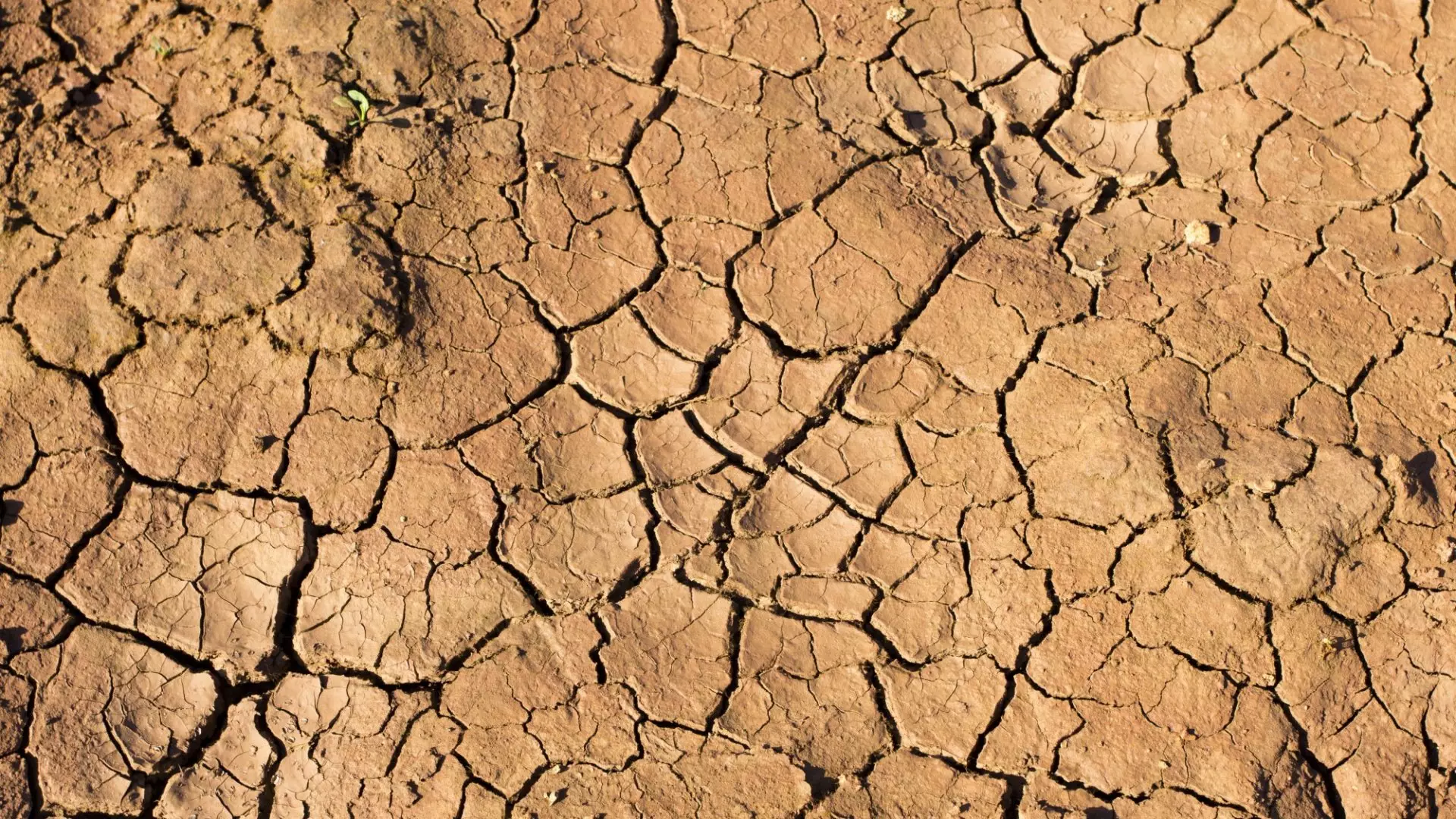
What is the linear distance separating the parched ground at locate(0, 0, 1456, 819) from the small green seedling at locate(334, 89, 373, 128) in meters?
0.04

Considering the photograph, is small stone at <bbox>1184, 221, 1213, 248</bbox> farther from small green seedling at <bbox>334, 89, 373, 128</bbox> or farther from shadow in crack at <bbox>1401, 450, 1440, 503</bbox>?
small green seedling at <bbox>334, 89, 373, 128</bbox>

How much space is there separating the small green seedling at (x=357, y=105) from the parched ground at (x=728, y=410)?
0.04 metres

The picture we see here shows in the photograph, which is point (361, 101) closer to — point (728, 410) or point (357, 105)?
point (357, 105)

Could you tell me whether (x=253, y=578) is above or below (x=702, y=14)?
below

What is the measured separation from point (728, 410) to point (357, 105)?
4.94ft

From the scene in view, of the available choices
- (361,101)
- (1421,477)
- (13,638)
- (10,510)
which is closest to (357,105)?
(361,101)

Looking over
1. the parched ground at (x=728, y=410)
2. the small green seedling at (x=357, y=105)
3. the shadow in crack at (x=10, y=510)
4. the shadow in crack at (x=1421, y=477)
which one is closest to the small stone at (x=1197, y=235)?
the parched ground at (x=728, y=410)

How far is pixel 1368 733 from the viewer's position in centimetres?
268

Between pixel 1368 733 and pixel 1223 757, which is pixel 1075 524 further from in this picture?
pixel 1368 733

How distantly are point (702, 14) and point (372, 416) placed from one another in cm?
169

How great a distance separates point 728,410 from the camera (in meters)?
3.04

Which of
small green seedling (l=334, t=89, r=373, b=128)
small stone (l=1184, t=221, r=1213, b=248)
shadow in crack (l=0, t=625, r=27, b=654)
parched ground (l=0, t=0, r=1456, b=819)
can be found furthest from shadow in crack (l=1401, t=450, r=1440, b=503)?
shadow in crack (l=0, t=625, r=27, b=654)

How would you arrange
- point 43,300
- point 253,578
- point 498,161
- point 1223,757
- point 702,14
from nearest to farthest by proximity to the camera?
1. point 1223,757
2. point 253,578
3. point 43,300
4. point 498,161
5. point 702,14

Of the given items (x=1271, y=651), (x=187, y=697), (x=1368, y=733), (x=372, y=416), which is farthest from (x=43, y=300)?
(x=1368, y=733)
